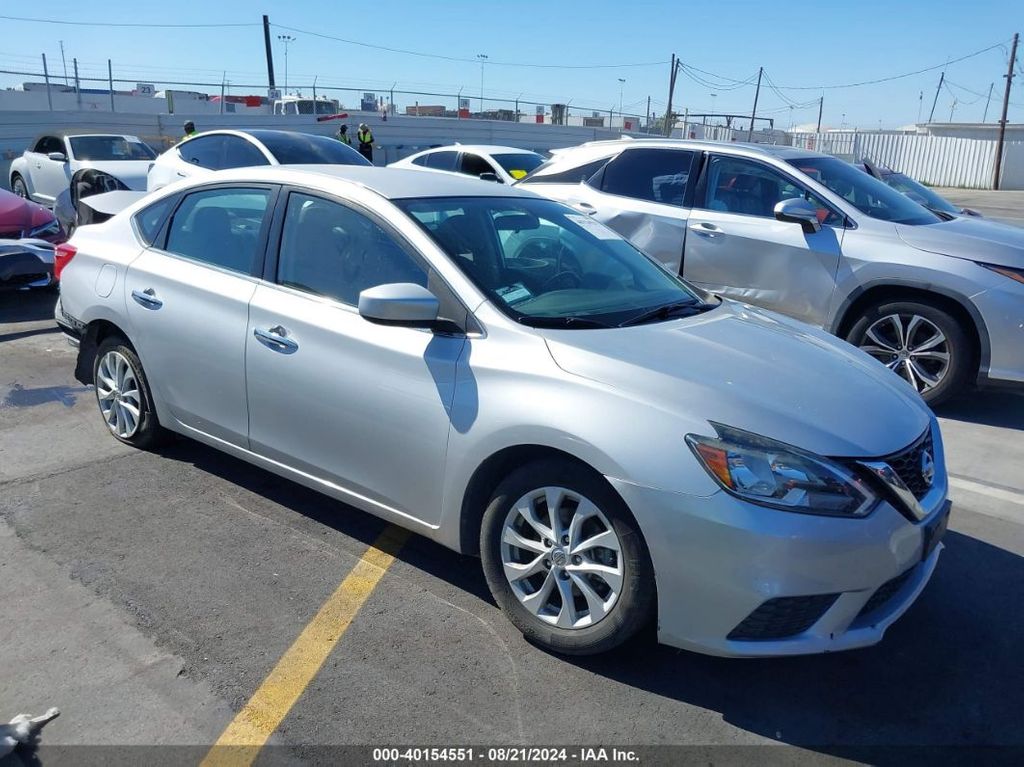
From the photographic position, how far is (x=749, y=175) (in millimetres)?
7008

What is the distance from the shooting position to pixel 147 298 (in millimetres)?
4547

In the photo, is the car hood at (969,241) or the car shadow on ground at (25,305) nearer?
the car hood at (969,241)

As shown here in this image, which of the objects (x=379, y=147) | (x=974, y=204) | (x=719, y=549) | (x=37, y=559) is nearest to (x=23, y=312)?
(x=37, y=559)

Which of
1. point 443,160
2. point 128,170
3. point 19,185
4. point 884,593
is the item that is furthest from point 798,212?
point 19,185

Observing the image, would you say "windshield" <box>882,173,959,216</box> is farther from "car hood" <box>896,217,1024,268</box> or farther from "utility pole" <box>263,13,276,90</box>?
"utility pole" <box>263,13,276,90</box>

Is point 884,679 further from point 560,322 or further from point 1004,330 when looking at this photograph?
point 1004,330

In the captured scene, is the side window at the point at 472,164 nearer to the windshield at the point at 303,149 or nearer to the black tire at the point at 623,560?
the windshield at the point at 303,149

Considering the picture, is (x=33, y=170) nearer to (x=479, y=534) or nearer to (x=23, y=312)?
(x=23, y=312)

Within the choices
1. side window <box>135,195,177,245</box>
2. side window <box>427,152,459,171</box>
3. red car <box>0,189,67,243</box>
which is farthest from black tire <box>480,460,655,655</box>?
side window <box>427,152,459,171</box>

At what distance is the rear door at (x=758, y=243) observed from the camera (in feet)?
21.4

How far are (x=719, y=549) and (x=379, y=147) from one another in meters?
28.6

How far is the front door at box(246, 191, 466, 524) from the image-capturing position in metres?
3.42

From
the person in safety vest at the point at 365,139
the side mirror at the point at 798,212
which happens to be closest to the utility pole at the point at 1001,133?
the person in safety vest at the point at 365,139

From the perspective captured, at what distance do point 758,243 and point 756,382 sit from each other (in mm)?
3939
